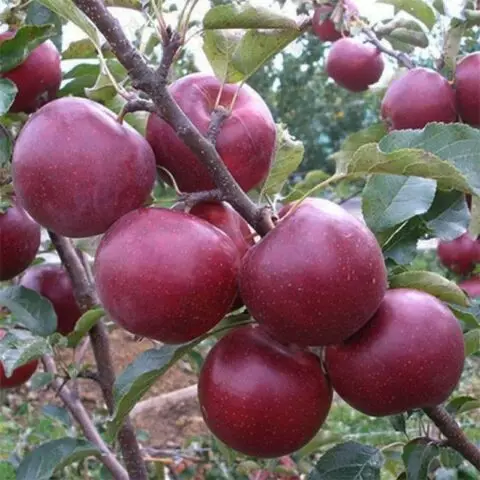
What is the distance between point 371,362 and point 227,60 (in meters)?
0.34

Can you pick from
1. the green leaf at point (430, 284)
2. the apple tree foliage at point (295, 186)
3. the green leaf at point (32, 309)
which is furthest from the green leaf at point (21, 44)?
the green leaf at point (430, 284)

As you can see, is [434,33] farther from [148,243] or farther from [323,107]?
[323,107]

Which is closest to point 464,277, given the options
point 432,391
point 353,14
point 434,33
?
point 434,33

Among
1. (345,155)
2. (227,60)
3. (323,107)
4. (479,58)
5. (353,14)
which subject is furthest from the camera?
(323,107)

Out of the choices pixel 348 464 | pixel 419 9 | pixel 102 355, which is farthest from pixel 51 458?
pixel 419 9

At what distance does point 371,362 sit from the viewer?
753 millimetres

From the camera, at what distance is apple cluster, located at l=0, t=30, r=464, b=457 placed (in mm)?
691

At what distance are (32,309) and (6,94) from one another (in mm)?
397

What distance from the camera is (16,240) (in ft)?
3.85

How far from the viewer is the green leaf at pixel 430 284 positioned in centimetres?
82

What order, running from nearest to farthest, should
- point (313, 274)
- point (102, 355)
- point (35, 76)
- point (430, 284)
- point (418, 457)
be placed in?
point (313, 274) < point (430, 284) < point (418, 457) < point (35, 76) < point (102, 355)

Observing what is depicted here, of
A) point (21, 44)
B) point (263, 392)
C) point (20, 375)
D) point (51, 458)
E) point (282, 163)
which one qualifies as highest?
point (21, 44)

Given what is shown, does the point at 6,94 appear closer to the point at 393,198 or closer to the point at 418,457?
the point at 393,198

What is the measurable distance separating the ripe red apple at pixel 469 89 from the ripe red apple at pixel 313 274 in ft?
1.90
